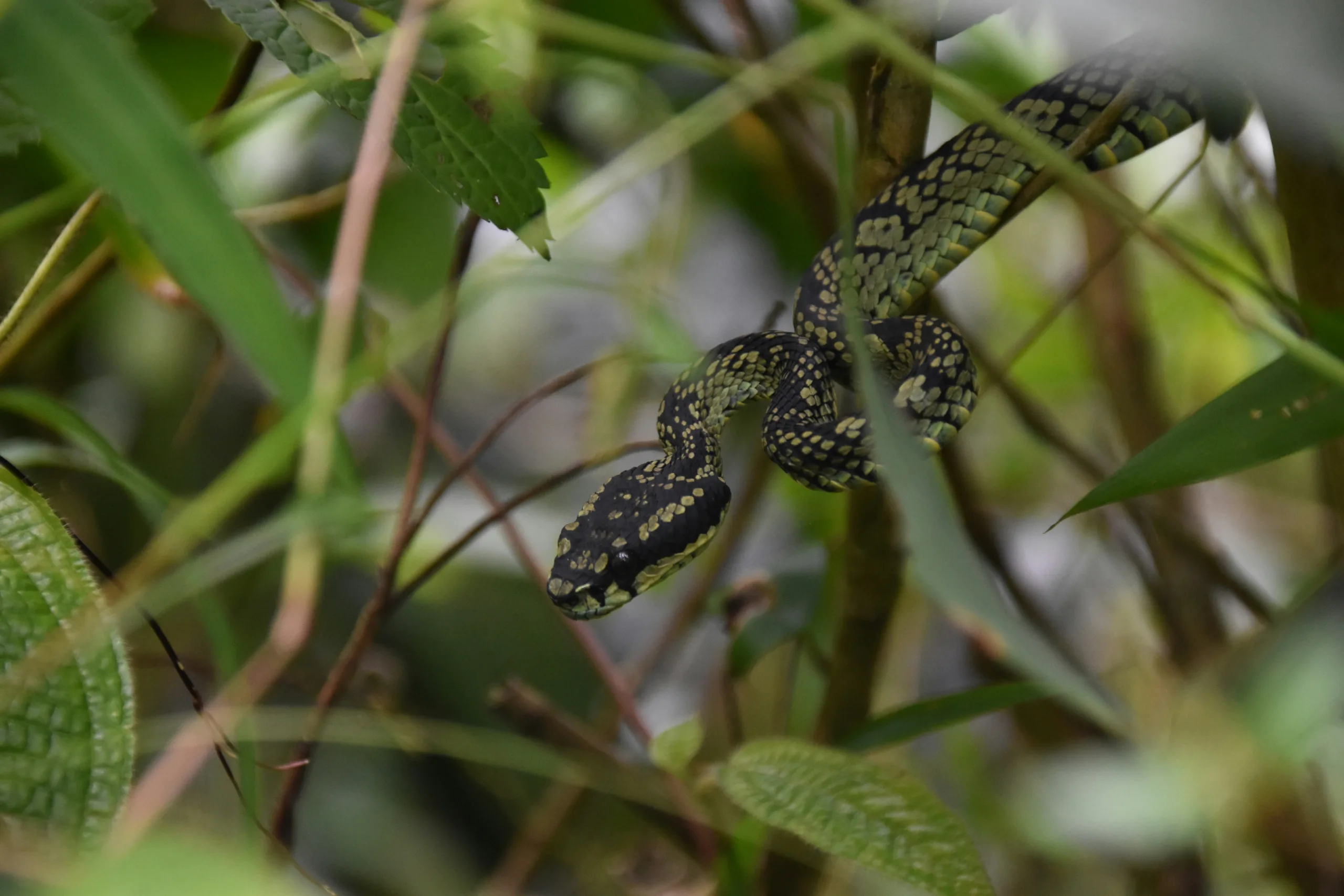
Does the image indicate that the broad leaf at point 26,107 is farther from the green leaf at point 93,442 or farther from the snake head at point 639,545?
the snake head at point 639,545

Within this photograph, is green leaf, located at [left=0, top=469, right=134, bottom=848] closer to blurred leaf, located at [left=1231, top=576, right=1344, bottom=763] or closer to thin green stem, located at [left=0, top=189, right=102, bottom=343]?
thin green stem, located at [left=0, top=189, right=102, bottom=343]

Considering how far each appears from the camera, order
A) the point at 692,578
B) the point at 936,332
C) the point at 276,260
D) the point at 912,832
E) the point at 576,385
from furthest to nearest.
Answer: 1. the point at 576,385
2. the point at 692,578
3. the point at 276,260
4. the point at 936,332
5. the point at 912,832

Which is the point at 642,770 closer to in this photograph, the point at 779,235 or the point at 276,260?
the point at 276,260

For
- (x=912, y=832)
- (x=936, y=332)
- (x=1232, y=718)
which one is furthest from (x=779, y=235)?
(x=912, y=832)

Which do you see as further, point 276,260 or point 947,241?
point 276,260

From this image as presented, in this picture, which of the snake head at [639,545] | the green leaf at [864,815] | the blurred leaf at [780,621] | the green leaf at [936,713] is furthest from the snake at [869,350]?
the green leaf at [864,815]

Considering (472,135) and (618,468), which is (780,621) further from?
(618,468)
